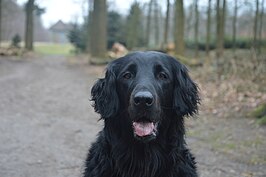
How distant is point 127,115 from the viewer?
3822 millimetres

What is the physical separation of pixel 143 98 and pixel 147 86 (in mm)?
168

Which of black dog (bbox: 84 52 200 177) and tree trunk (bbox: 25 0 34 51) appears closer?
black dog (bbox: 84 52 200 177)

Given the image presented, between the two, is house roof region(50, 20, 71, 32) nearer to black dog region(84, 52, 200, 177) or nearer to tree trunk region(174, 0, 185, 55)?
tree trunk region(174, 0, 185, 55)

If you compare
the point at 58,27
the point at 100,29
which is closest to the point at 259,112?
the point at 100,29

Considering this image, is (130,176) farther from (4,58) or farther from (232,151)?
(4,58)

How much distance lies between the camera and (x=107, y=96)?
3975 millimetres

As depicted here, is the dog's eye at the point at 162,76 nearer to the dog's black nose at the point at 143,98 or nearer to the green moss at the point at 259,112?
the dog's black nose at the point at 143,98

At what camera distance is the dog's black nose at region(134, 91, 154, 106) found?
11.2 ft

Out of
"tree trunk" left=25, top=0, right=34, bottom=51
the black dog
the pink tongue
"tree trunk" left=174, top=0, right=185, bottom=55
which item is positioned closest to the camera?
the pink tongue

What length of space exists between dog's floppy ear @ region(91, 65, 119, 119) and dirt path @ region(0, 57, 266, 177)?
2.53m

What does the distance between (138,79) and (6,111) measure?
8.43 metres

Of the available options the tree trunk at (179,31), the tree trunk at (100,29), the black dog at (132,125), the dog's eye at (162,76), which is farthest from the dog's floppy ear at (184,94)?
the tree trunk at (100,29)

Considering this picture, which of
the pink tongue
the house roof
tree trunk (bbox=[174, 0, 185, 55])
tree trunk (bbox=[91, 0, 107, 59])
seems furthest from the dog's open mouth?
the house roof

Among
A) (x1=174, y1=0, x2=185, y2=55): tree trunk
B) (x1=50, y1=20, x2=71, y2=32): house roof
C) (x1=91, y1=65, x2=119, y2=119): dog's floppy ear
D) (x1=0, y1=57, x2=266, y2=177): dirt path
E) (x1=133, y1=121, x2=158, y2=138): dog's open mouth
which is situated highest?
(x1=50, y1=20, x2=71, y2=32): house roof
